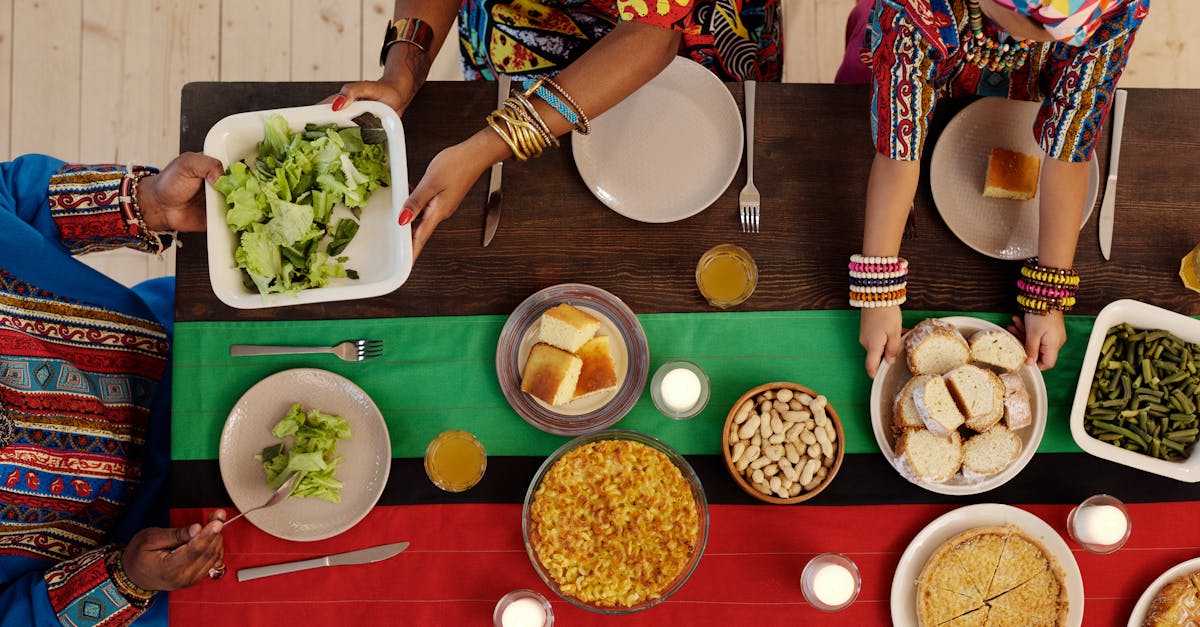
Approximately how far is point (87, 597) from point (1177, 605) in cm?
194

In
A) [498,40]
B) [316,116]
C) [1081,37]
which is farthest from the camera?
[498,40]

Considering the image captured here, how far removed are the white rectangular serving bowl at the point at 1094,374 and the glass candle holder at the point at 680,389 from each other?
0.64 m

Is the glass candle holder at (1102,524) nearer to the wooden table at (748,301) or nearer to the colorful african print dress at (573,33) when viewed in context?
the wooden table at (748,301)

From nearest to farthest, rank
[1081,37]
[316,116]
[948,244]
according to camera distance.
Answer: [1081,37] < [316,116] < [948,244]

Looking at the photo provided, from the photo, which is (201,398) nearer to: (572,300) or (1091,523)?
(572,300)

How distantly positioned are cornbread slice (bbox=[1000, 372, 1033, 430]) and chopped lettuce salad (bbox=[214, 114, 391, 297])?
44.2 inches

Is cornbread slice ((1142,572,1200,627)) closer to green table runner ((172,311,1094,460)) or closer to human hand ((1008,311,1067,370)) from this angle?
green table runner ((172,311,1094,460))

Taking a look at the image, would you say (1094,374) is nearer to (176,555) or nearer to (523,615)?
(523,615)

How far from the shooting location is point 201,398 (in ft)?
4.59

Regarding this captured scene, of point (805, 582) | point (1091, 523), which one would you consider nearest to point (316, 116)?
point (805, 582)

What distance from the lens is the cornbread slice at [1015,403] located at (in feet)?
4.41

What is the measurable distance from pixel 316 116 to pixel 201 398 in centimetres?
58

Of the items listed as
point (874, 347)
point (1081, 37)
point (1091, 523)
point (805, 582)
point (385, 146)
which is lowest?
point (805, 582)

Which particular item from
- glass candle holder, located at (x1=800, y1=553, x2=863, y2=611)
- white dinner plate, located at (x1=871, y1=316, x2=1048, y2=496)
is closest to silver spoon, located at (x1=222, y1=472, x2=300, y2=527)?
glass candle holder, located at (x1=800, y1=553, x2=863, y2=611)
